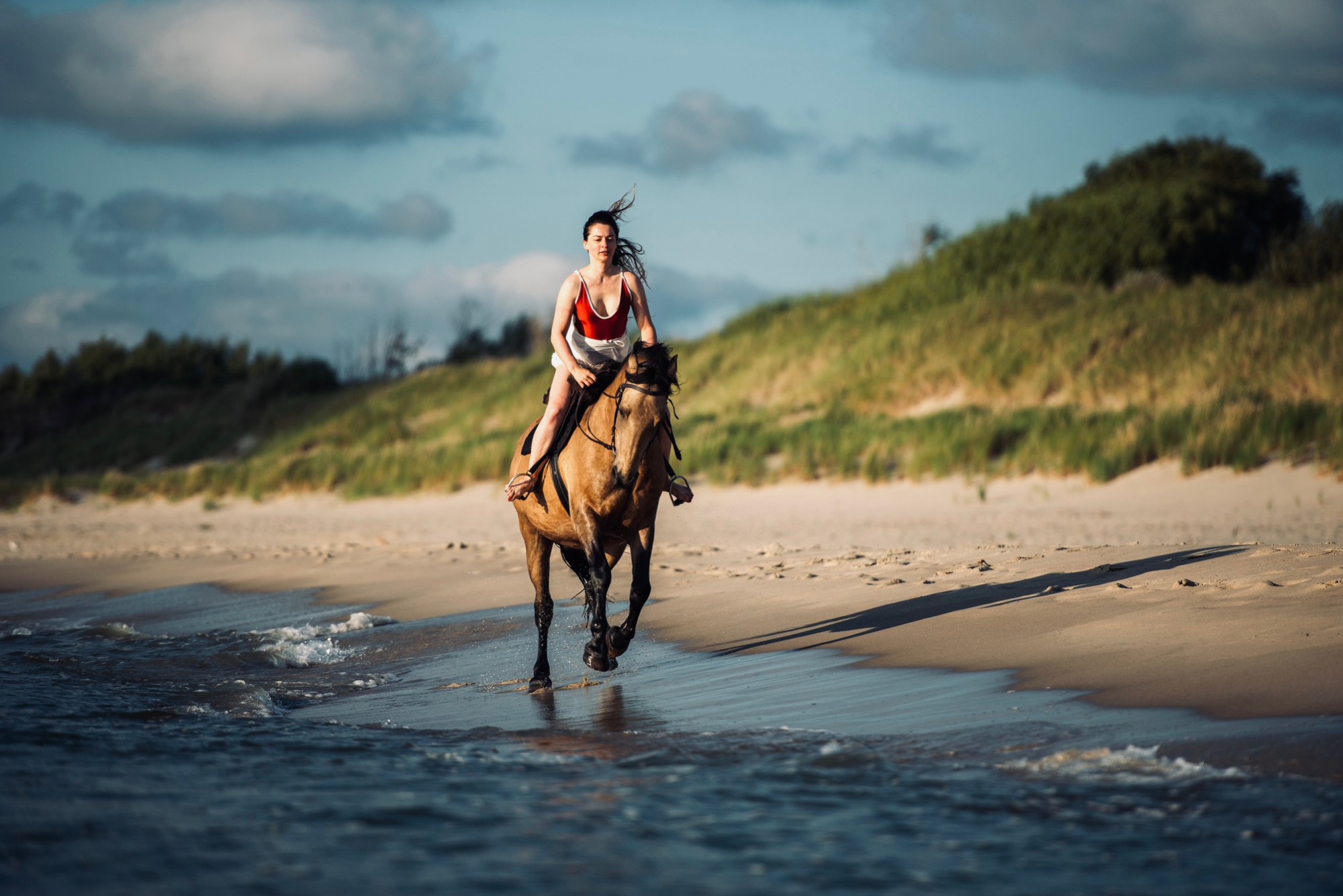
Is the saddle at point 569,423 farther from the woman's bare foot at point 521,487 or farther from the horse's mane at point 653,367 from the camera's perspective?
the horse's mane at point 653,367

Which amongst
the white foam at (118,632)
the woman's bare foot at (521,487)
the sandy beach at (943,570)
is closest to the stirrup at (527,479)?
the woman's bare foot at (521,487)

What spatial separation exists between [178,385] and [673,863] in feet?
179

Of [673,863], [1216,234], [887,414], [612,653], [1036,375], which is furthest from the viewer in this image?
[1216,234]

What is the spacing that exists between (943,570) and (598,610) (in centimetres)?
381

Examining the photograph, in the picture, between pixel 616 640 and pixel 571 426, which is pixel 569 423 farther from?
pixel 616 640

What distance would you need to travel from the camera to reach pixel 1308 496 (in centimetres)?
1354

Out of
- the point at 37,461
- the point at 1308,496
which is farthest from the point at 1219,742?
the point at 37,461

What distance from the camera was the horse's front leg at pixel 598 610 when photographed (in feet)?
23.0

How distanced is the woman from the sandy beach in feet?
6.32

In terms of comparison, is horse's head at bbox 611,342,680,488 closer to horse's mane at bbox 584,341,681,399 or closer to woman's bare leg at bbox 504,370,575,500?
horse's mane at bbox 584,341,681,399

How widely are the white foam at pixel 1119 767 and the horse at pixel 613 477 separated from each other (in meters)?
2.90

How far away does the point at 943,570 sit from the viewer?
980cm

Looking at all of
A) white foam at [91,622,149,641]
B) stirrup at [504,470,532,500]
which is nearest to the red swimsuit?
stirrup at [504,470,532,500]

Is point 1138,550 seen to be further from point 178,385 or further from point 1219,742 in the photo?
point 178,385
